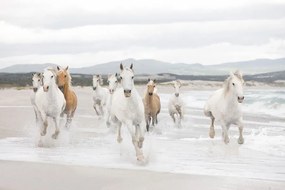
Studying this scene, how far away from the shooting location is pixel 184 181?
8.33 m

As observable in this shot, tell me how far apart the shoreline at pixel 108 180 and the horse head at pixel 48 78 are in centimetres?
354

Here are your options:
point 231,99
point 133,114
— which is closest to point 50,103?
point 133,114

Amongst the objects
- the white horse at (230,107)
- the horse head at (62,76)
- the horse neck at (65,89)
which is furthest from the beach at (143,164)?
the horse head at (62,76)

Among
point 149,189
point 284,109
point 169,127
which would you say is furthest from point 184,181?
point 284,109

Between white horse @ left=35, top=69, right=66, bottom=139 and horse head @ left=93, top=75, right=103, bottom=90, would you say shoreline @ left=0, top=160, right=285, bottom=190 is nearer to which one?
white horse @ left=35, top=69, right=66, bottom=139

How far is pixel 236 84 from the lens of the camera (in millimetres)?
11859

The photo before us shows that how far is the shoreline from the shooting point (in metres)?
7.86

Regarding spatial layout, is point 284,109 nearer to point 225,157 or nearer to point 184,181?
point 225,157

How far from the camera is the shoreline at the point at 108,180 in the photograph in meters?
7.86

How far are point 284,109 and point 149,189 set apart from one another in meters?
25.6

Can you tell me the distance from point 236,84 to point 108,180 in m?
4.53

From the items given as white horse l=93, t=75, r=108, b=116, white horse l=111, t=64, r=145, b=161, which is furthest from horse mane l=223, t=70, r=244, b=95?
white horse l=93, t=75, r=108, b=116

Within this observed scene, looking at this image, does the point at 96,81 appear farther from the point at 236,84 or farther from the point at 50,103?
the point at 236,84

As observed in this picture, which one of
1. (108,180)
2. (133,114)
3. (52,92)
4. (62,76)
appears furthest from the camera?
(62,76)
